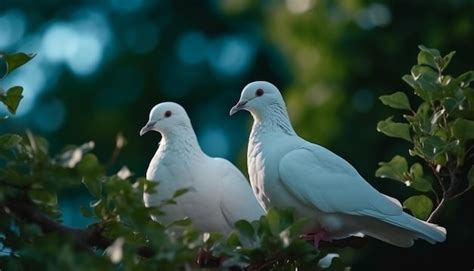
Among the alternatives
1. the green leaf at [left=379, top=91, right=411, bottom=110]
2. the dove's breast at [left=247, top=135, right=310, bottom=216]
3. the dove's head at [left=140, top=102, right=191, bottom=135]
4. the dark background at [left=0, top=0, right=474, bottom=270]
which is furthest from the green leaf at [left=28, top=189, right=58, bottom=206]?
the dark background at [left=0, top=0, right=474, bottom=270]

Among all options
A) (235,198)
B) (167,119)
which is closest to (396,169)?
(235,198)

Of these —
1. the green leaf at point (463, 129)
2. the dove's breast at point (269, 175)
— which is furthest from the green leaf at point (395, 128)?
the dove's breast at point (269, 175)

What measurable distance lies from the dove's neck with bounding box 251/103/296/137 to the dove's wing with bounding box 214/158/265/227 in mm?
275

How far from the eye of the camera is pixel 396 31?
56.2 ft

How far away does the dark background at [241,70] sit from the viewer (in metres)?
→ 16.3

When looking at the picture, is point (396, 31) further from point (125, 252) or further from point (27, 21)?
point (27, 21)

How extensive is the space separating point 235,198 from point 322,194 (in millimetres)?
629

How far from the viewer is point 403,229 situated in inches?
274

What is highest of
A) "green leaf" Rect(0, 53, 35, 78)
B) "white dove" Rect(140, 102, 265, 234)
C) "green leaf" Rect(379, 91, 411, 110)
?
Answer: "green leaf" Rect(0, 53, 35, 78)

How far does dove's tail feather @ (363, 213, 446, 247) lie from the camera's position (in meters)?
6.57

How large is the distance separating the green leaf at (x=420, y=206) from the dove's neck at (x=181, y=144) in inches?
61.5

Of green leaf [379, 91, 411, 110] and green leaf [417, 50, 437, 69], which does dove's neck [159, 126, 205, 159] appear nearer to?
green leaf [379, 91, 411, 110]

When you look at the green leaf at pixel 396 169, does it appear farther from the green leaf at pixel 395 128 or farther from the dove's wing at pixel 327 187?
the dove's wing at pixel 327 187

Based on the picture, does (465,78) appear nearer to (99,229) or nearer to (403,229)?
(403,229)
